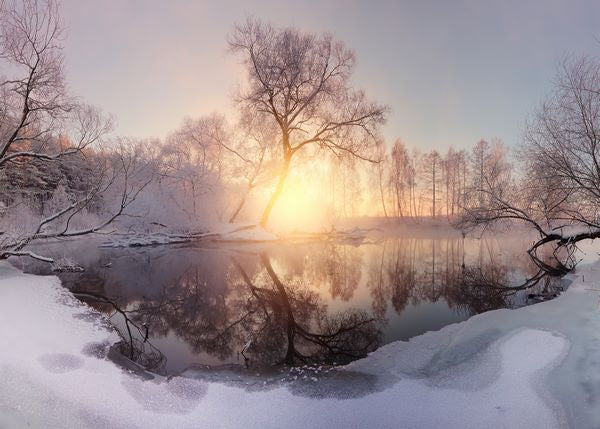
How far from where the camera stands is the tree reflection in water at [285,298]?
555 cm

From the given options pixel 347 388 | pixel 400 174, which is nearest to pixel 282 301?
pixel 347 388

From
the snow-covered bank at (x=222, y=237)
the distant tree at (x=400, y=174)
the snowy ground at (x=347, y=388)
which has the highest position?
the distant tree at (x=400, y=174)

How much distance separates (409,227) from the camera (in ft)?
135

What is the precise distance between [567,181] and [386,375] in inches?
433

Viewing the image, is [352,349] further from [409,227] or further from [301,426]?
[409,227]

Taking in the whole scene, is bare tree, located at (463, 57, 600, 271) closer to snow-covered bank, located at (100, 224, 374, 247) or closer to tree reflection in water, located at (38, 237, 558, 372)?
tree reflection in water, located at (38, 237, 558, 372)

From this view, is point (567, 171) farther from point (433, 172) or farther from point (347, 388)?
point (433, 172)

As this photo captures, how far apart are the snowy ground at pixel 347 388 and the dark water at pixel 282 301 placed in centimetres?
68

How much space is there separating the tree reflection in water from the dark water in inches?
0.9

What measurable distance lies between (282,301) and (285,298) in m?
0.28

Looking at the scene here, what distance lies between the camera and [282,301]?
8188 mm

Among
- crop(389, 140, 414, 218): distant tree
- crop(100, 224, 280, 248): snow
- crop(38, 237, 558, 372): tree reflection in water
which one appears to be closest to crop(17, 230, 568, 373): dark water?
crop(38, 237, 558, 372): tree reflection in water

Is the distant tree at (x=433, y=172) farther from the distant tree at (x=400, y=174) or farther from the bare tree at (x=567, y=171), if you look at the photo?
the bare tree at (x=567, y=171)

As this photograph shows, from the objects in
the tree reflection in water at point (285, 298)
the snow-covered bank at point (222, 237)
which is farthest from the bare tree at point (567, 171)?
the snow-covered bank at point (222, 237)
